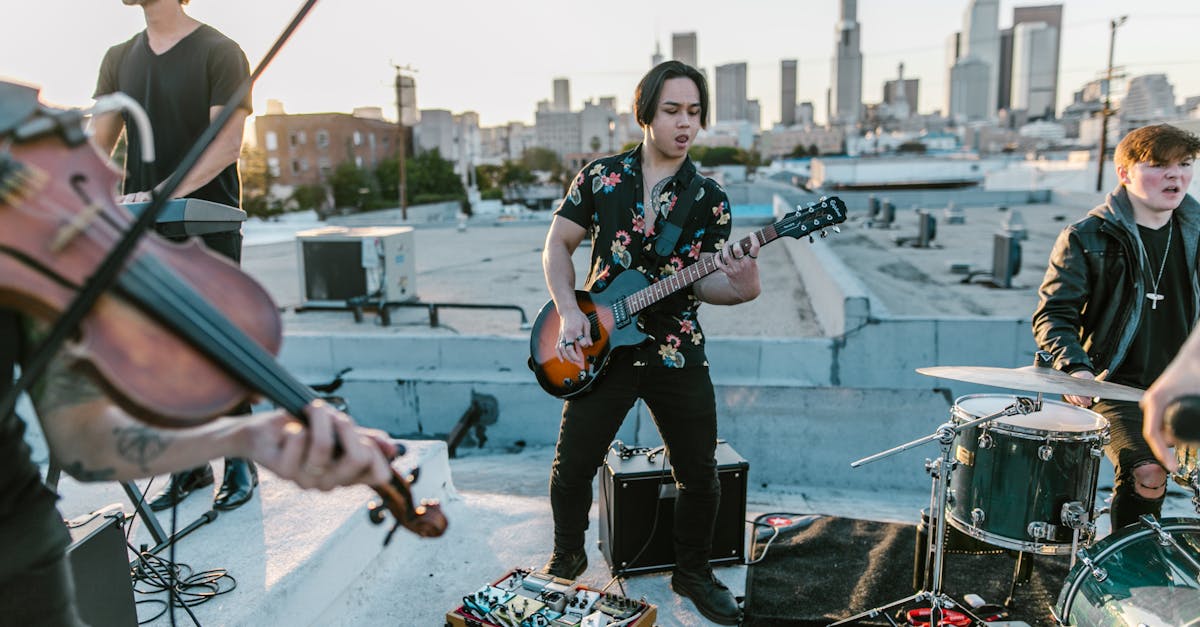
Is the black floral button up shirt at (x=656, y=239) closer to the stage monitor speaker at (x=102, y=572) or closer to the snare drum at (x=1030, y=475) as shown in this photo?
the snare drum at (x=1030, y=475)

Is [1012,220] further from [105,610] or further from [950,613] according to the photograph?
[105,610]

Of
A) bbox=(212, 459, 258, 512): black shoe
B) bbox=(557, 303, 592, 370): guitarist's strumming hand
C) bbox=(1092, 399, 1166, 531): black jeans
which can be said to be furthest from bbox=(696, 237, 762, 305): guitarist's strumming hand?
bbox=(212, 459, 258, 512): black shoe

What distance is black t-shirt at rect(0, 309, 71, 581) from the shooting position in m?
1.42

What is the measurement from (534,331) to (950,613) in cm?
230

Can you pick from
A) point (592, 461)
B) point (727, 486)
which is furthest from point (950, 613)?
point (592, 461)

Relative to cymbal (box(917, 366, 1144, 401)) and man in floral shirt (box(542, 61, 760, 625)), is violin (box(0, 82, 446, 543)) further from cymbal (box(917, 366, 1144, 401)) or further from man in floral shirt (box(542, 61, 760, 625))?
cymbal (box(917, 366, 1144, 401))

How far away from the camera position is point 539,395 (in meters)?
7.24

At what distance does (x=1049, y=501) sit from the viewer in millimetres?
3252

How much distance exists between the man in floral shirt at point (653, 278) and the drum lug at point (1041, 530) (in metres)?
1.33

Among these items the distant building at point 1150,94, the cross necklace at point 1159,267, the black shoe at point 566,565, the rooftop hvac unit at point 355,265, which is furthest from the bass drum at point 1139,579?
the distant building at point 1150,94

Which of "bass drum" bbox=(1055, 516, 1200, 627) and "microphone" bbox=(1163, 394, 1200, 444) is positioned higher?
"microphone" bbox=(1163, 394, 1200, 444)

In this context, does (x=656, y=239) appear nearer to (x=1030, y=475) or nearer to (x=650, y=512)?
(x=650, y=512)

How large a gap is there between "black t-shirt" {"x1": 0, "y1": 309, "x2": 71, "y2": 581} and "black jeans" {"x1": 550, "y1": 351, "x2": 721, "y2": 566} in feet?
6.89

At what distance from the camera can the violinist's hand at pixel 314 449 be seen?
1209mm
